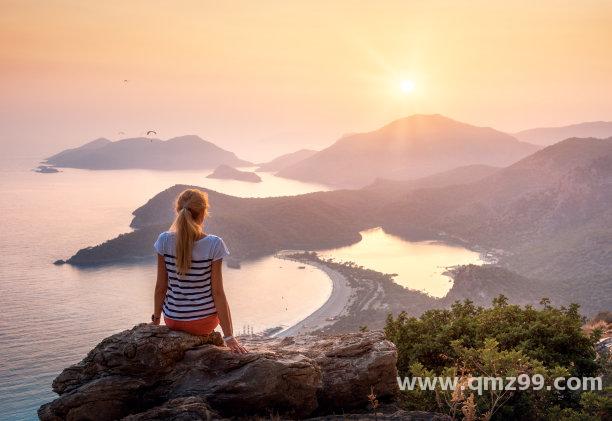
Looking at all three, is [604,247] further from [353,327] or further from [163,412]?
[163,412]

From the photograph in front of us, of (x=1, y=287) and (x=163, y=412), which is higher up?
(x=163, y=412)

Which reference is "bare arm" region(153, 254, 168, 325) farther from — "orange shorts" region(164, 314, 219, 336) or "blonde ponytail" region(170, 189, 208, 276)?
"blonde ponytail" region(170, 189, 208, 276)

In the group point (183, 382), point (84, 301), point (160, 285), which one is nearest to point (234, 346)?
point (183, 382)

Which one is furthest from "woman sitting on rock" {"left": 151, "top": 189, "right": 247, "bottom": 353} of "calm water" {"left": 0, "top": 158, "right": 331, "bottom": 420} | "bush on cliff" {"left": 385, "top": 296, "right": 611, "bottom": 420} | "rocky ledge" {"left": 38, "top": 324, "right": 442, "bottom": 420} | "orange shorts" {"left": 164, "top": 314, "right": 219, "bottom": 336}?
"calm water" {"left": 0, "top": 158, "right": 331, "bottom": 420}

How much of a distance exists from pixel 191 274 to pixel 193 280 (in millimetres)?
137

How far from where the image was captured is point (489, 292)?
411 ft

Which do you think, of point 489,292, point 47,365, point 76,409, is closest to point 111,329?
point 47,365

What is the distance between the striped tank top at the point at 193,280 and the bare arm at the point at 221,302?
0.37 feet

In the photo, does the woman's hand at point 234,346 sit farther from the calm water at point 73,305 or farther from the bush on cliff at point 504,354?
the calm water at point 73,305

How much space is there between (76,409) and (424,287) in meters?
159

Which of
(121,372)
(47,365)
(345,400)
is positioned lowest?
(47,365)

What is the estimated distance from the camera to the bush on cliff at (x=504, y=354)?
36.3ft

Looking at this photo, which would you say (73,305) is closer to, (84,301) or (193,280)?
(84,301)

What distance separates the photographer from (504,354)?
11.9 metres
